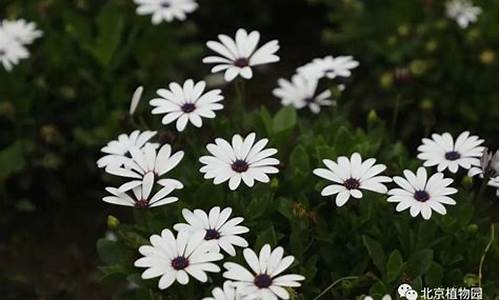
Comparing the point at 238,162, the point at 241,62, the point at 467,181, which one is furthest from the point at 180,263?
the point at 467,181

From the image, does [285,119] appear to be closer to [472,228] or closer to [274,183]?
[274,183]

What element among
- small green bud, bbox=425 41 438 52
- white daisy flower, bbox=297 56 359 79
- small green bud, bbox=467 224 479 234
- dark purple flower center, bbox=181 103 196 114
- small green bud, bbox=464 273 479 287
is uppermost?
small green bud, bbox=425 41 438 52

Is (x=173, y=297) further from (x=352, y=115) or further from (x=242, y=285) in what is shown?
(x=352, y=115)

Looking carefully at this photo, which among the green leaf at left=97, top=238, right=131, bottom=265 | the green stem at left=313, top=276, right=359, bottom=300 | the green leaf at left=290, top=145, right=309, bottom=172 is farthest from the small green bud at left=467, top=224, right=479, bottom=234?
the green leaf at left=97, top=238, right=131, bottom=265

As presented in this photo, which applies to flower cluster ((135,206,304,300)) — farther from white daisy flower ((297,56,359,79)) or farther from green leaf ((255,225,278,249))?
white daisy flower ((297,56,359,79))

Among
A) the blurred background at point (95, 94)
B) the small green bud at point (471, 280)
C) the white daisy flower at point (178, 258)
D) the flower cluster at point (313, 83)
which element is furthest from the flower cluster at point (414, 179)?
the blurred background at point (95, 94)

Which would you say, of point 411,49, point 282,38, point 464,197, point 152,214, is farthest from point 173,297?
point 282,38
